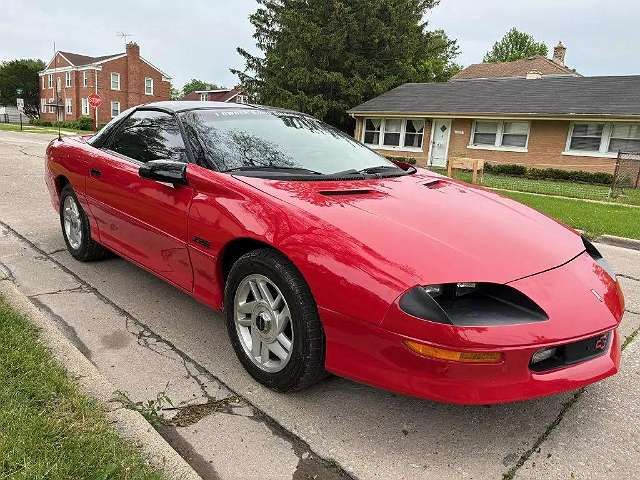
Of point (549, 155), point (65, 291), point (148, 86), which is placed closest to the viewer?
point (65, 291)

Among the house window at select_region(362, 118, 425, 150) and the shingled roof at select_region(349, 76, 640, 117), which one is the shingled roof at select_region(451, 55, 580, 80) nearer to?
the shingled roof at select_region(349, 76, 640, 117)

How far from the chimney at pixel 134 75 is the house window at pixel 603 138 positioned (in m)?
43.2

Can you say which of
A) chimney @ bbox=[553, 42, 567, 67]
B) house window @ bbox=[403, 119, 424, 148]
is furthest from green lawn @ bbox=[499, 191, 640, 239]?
chimney @ bbox=[553, 42, 567, 67]

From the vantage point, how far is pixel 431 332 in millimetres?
1893

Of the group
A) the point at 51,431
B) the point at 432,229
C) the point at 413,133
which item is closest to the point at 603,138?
the point at 413,133

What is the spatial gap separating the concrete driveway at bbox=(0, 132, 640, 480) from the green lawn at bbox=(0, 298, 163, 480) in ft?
0.90

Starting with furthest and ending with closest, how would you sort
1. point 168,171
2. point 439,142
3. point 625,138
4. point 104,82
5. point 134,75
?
point 134,75 < point 104,82 < point 439,142 < point 625,138 < point 168,171

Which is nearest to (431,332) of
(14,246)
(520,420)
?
(520,420)

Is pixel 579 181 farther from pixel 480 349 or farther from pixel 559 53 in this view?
pixel 559 53

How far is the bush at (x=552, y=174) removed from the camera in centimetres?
1733

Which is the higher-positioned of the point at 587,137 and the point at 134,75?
the point at 134,75

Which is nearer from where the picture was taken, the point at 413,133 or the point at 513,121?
the point at 513,121

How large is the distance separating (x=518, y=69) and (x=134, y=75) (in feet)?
120

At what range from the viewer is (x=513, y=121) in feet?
65.6
